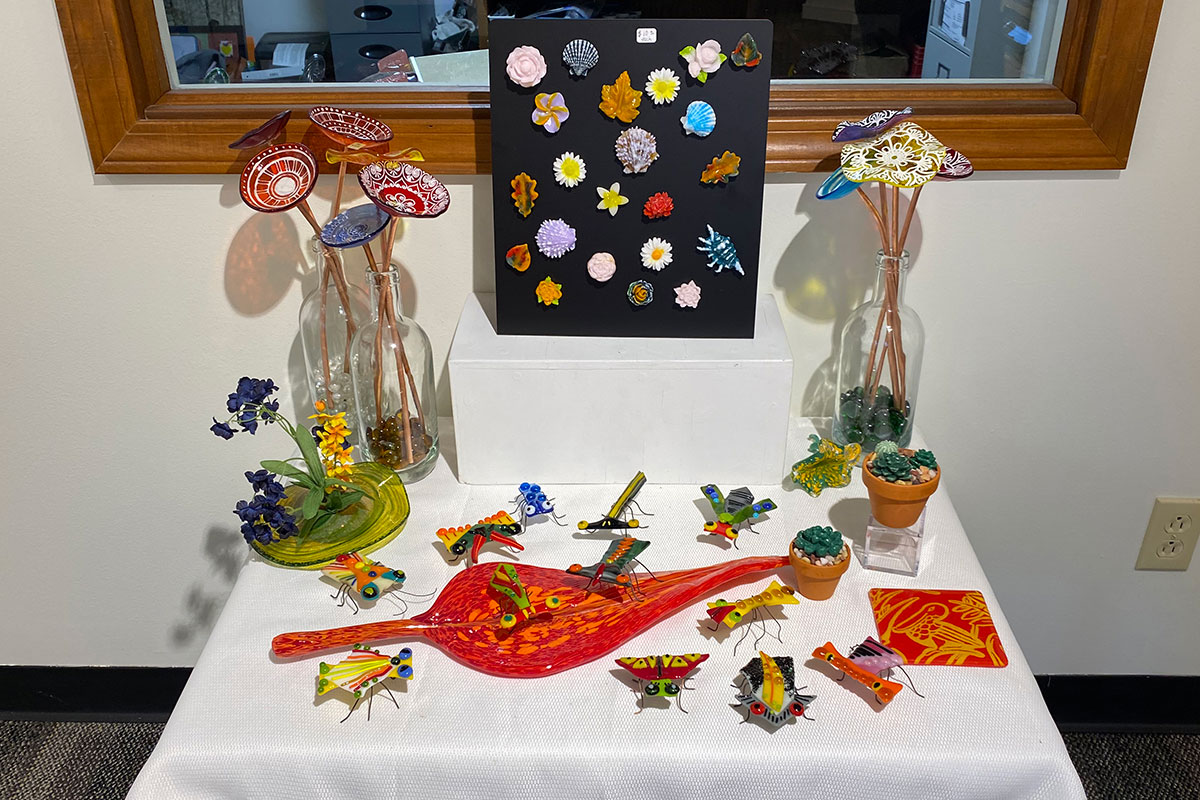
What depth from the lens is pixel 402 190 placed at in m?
1.15

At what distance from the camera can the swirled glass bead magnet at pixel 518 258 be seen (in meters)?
1.27

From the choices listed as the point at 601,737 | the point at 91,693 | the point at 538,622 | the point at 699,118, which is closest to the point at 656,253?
the point at 699,118

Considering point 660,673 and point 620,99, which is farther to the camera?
point 620,99

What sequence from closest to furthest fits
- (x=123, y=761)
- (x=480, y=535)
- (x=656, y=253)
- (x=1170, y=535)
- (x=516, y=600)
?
(x=516, y=600) → (x=480, y=535) → (x=656, y=253) → (x=1170, y=535) → (x=123, y=761)

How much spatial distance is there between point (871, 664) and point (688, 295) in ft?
1.66

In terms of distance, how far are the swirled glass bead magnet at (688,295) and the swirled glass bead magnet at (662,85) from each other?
226 millimetres

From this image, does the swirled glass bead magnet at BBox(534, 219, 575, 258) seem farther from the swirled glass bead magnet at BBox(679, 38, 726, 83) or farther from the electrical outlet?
the electrical outlet

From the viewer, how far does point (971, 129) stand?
1275 millimetres

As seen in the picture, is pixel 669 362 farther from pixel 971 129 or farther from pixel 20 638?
pixel 20 638

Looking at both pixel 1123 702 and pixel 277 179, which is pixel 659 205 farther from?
pixel 1123 702

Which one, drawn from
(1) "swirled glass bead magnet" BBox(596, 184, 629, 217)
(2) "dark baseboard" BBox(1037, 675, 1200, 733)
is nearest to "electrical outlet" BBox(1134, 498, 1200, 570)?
(2) "dark baseboard" BBox(1037, 675, 1200, 733)

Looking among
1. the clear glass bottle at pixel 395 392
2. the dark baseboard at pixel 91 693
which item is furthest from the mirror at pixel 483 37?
the dark baseboard at pixel 91 693

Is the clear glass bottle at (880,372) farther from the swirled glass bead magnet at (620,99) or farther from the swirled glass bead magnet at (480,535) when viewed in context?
the swirled glass bead magnet at (480,535)

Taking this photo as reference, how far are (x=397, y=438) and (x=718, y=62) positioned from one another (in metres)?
0.62
